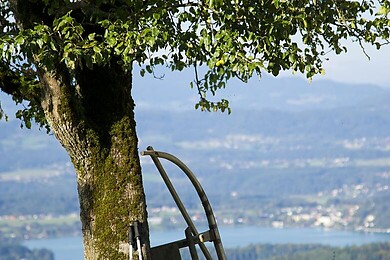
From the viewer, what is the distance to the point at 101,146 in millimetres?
7250

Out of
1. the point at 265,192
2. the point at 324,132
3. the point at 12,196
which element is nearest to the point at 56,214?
the point at 12,196

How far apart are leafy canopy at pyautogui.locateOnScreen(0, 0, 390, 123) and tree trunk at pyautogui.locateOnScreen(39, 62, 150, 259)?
0.14m

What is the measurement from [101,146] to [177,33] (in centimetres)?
97

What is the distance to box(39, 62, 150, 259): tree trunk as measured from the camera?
714 centimetres

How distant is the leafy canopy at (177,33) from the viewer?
21.7 feet

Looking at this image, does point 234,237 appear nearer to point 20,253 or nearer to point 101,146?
point 20,253

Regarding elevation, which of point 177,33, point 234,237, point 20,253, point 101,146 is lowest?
point 101,146

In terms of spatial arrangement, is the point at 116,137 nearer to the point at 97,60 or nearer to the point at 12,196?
the point at 97,60

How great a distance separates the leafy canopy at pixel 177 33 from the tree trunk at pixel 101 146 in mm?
145

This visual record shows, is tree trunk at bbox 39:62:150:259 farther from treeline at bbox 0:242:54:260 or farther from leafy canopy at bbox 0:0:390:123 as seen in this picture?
treeline at bbox 0:242:54:260

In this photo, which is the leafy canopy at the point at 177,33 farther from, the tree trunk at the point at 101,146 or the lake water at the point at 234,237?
the lake water at the point at 234,237

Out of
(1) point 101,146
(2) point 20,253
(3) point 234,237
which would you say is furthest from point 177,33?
(3) point 234,237

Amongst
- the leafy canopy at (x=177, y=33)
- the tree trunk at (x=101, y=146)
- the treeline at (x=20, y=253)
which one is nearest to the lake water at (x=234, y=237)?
the treeline at (x=20, y=253)

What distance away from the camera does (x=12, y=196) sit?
406ft
